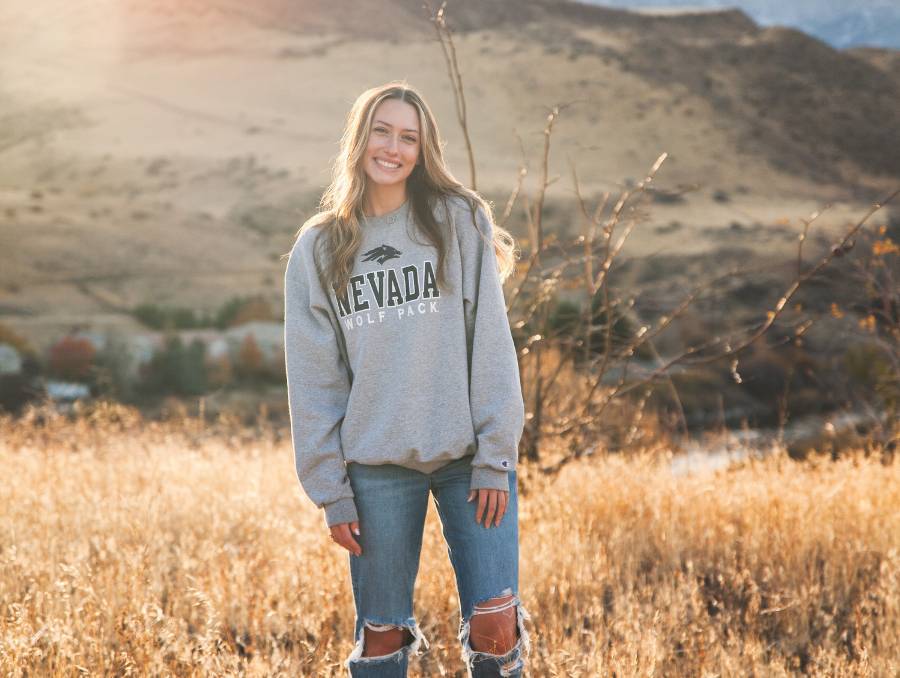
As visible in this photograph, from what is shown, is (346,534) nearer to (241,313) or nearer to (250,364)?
(250,364)

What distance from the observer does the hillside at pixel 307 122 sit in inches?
1222

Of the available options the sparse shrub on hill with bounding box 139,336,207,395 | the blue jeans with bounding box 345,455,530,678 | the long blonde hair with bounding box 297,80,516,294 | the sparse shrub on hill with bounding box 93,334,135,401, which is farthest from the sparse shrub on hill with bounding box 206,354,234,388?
the blue jeans with bounding box 345,455,530,678

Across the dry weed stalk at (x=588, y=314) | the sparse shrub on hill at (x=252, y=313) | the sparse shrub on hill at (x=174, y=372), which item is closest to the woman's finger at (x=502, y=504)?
the dry weed stalk at (x=588, y=314)

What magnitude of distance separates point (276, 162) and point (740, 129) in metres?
32.4

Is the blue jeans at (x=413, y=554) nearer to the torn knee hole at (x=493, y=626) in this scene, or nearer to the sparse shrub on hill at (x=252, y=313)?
the torn knee hole at (x=493, y=626)

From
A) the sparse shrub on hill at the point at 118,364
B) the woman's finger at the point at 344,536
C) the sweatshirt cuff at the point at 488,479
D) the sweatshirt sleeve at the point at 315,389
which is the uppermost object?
the sweatshirt sleeve at the point at 315,389

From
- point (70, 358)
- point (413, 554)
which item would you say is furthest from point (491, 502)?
point (70, 358)

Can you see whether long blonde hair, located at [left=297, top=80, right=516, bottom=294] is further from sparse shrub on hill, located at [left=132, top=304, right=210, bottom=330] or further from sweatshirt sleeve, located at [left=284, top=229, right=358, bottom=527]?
sparse shrub on hill, located at [left=132, top=304, right=210, bottom=330]

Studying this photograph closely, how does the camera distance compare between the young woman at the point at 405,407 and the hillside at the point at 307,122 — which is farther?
the hillside at the point at 307,122

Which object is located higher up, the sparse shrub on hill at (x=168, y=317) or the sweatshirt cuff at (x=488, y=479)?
the sweatshirt cuff at (x=488, y=479)

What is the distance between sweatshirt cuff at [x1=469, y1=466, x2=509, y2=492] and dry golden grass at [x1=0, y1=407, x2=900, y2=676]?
0.65 m

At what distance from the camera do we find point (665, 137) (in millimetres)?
54969

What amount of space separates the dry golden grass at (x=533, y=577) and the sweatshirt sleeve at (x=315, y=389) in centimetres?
66

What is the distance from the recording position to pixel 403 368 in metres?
2.22
